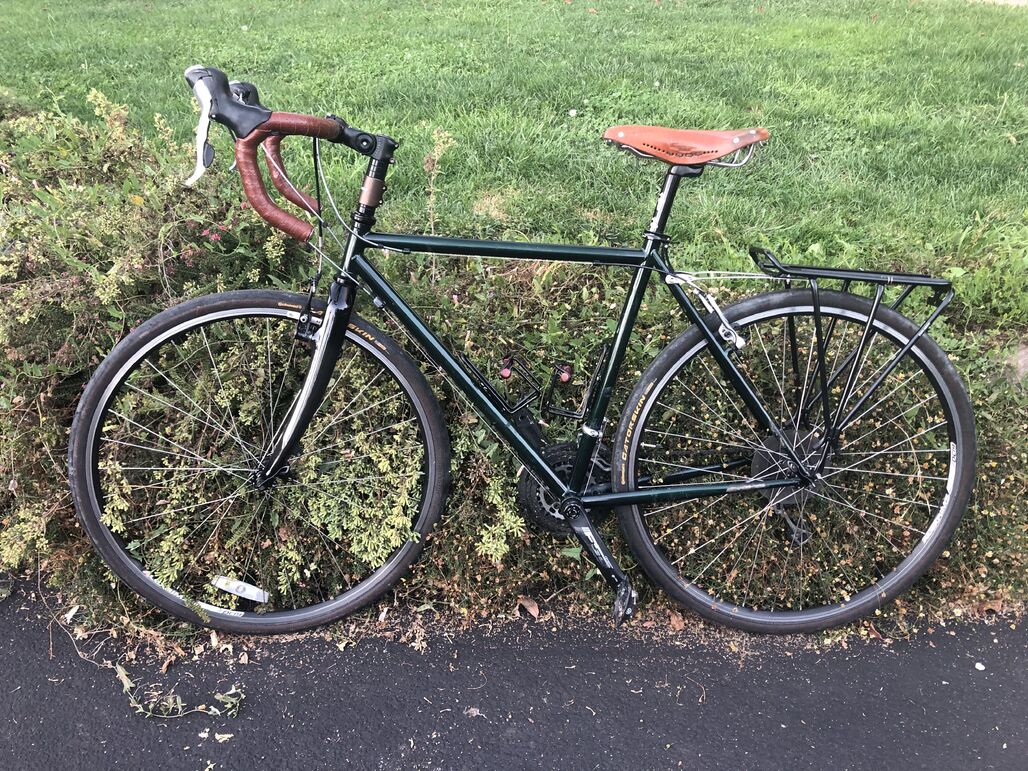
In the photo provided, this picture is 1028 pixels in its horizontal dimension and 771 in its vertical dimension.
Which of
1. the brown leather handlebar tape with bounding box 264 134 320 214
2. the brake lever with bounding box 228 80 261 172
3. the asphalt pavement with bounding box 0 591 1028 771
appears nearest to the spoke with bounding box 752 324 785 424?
the asphalt pavement with bounding box 0 591 1028 771

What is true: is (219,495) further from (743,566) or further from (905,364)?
(905,364)

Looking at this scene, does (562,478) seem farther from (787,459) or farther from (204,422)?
(204,422)

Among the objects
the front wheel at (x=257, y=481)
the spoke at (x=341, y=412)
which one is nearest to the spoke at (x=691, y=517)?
the front wheel at (x=257, y=481)

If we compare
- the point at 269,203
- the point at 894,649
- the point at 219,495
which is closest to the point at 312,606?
the point at 219,495

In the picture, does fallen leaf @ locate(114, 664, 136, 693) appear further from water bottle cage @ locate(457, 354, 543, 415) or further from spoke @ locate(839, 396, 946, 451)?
spoke @ locate(839, 396, 946, 451)

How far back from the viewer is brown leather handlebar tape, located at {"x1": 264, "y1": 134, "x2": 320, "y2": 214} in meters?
1.94

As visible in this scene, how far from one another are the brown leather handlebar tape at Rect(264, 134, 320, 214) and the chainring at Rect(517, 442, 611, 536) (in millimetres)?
1093

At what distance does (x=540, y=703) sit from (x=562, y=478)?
2.40 ft

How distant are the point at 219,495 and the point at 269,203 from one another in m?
1.13

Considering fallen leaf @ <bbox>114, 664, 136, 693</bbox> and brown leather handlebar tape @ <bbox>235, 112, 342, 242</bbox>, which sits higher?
brown leather handlebar tape @ <bbox>235, 112, 342, 242</bbox>

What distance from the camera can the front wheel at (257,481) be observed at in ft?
8.08

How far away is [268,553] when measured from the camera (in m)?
2.61

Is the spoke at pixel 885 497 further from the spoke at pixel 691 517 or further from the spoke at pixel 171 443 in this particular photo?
the spoke at pixel 171 443

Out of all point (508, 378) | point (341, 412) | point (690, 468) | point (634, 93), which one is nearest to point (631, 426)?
point (690, 468)
